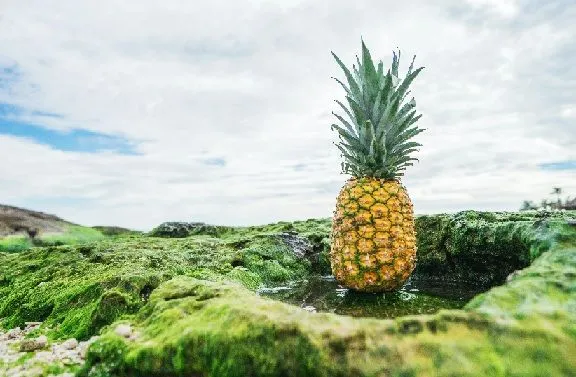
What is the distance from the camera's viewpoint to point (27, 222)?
67.7 feet

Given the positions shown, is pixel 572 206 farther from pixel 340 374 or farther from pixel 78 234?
pixel 78 234

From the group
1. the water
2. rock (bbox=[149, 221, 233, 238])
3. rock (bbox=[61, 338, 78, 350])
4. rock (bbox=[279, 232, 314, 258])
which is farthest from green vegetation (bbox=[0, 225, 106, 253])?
rock (bbox=[61, 338, 78, 350])

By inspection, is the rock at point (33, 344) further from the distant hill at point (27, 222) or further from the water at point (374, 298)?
the distant hill at point (27, 222)

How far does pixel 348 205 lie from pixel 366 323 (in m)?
3.24

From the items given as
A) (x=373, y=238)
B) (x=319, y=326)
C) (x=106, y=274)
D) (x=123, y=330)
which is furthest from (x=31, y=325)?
(x=319, y=326)

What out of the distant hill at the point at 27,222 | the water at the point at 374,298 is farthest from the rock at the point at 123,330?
the distant hill at the point at 27,222

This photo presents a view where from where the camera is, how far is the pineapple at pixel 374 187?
232 inches

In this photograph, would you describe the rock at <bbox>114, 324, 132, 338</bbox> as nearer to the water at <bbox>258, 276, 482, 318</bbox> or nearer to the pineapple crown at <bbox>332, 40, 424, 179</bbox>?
the water at <bbox>258, 276, 482, 318</bbox>

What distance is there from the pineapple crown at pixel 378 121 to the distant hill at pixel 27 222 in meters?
17.3

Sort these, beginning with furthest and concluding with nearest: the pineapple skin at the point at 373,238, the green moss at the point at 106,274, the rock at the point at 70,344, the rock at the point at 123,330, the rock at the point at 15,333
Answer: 1. the pineapple skin at the point at 373,238
2. the rock at the point at 15,333
3. the green moss at the point at 106,274
4. the rock at the point at 70,344
5. the rock at the point at 123,330

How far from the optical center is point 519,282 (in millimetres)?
3326

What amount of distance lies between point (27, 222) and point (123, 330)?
19.4m

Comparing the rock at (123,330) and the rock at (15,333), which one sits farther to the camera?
the rock at (15,333)

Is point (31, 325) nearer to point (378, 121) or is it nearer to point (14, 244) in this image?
point (378, 121)
